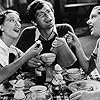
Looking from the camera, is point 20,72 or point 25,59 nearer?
point 25,59

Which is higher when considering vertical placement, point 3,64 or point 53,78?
point 3,64

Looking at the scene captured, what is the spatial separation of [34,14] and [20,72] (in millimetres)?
587

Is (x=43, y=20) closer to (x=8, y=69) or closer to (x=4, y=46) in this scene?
(x=4, y=46)

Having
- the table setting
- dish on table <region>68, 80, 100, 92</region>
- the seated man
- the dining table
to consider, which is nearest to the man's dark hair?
the seated man

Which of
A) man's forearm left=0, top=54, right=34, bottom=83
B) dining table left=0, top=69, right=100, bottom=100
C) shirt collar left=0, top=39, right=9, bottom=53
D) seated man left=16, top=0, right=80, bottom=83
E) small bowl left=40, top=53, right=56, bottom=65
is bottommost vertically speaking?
dining table left=0, top=69, right=100, bottom=100

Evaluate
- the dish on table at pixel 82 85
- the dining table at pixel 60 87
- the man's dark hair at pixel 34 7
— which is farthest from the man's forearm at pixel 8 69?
the man's dark hair at pixel 34 7

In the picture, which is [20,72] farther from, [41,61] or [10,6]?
[10,6]

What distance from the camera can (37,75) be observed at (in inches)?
62.9

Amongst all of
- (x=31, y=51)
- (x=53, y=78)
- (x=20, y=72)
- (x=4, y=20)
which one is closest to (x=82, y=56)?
(x=53, y=78)

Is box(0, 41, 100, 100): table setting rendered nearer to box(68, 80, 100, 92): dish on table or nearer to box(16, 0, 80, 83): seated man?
box(68, 80, 100, 92): dish on table

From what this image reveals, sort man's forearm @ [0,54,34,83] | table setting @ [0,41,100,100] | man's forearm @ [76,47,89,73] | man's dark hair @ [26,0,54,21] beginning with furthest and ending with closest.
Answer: man's dark hair @ [26,0,54,21] → man's forearm @ [76,47,89,73] → man's forearm @ [0,54,34,83] → table setting @ [0,41,100,100]

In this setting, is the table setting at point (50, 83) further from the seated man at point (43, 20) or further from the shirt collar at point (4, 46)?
the shirt collar at point (4, 46)

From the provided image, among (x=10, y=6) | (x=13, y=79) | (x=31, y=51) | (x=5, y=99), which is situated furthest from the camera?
(x=10, y=6)

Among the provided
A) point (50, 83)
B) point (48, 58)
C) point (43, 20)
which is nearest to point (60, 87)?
point (50, 83)
